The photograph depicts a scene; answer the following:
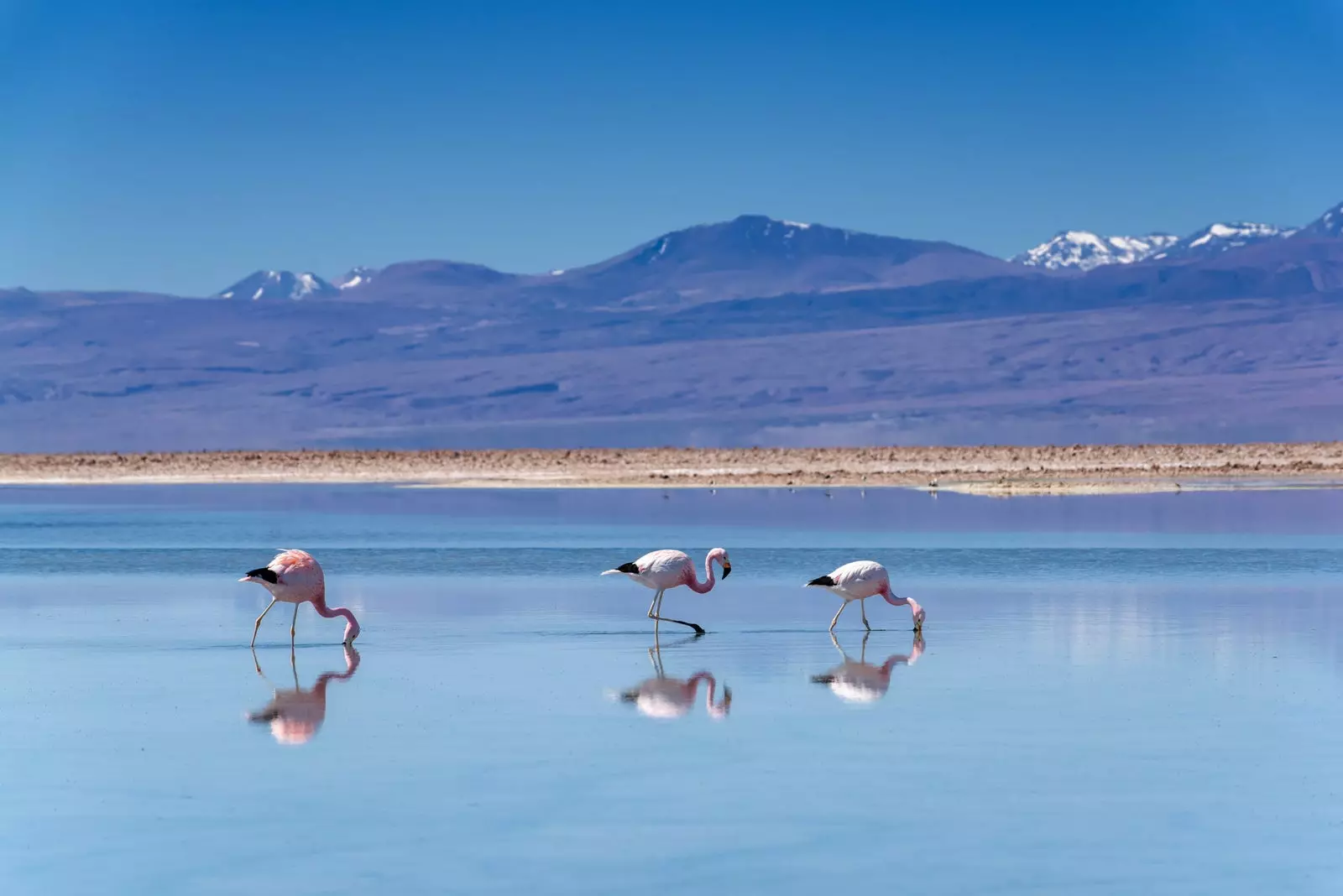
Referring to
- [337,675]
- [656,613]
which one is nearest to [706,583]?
[656,613]

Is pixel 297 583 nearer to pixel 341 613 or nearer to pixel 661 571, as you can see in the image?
pixel 341 613

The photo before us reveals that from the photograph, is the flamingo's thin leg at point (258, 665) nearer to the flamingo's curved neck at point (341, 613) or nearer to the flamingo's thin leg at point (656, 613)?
the flamingo's curved neck at point (341, 613)

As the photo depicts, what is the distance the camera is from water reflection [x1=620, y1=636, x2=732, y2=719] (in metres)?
12.5

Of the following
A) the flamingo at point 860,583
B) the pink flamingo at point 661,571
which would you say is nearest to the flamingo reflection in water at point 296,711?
the pink flamingo at point 661,571

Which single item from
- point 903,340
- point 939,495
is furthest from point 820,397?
point 939,495

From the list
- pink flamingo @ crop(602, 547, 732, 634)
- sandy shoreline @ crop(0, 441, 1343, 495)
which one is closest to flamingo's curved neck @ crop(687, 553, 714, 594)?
pink flamingo @ crop(602, 547, 732, 634)

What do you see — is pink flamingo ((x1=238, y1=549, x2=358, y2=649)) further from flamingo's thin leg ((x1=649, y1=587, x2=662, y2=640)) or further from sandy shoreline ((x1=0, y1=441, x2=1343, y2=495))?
sandy shoreline ((x1=0, y1=441, x2=1343, y2=495))

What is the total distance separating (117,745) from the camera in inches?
442

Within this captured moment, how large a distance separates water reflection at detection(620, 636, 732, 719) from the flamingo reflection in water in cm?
203

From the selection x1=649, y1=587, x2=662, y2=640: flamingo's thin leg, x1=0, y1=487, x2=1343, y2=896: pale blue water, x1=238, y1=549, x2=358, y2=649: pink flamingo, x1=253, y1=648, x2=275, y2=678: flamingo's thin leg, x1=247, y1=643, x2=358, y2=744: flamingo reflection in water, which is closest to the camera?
x1=0, y1=487, x2=1343, y2=896: pale blue water

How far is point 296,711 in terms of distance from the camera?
12.6m

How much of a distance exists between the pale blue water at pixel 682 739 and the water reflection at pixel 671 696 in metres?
0.12

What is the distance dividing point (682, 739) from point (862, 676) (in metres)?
2.96

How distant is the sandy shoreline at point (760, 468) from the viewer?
50.9m
